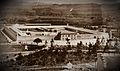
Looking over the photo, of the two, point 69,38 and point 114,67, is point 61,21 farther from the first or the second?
point 114,67

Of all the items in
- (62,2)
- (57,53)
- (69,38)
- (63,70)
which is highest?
(62,2)

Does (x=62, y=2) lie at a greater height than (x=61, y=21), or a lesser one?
greater

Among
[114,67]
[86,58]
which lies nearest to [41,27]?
[86,58]

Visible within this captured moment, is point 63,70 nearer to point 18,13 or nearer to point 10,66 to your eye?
point 10,66
